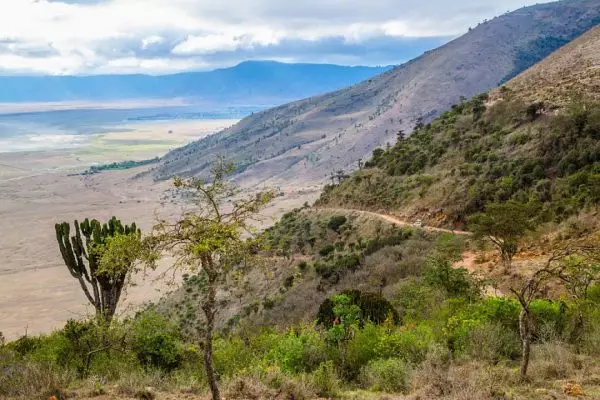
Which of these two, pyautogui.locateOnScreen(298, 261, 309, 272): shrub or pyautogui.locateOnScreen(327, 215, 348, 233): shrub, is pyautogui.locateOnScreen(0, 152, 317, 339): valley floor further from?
pyautogui.locateOnScreen(327, 215, 348, 233): shrub

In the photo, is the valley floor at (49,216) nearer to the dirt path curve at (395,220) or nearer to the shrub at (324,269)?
the shrub at (324,269)

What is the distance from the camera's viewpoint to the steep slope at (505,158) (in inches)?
1204

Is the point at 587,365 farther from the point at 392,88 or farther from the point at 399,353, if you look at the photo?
the point at 392,88

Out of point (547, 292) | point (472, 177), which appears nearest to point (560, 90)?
point (472, 177)

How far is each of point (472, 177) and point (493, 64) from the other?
13365cm

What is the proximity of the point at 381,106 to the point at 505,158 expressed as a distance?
115 m

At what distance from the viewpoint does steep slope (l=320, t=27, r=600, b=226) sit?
30.6 meters

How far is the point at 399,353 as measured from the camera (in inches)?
475

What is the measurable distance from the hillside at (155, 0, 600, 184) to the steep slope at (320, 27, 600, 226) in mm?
61738

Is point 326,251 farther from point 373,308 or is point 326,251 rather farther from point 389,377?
point 389,377

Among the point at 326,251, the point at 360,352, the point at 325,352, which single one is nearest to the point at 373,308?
the point at 360,352

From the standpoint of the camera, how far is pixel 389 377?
34.0ft

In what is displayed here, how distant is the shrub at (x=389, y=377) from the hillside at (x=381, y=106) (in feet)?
330

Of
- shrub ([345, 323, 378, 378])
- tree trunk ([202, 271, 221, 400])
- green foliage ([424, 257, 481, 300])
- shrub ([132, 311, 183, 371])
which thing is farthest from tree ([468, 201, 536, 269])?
tree trunk ([202, 271, 221, 400])
